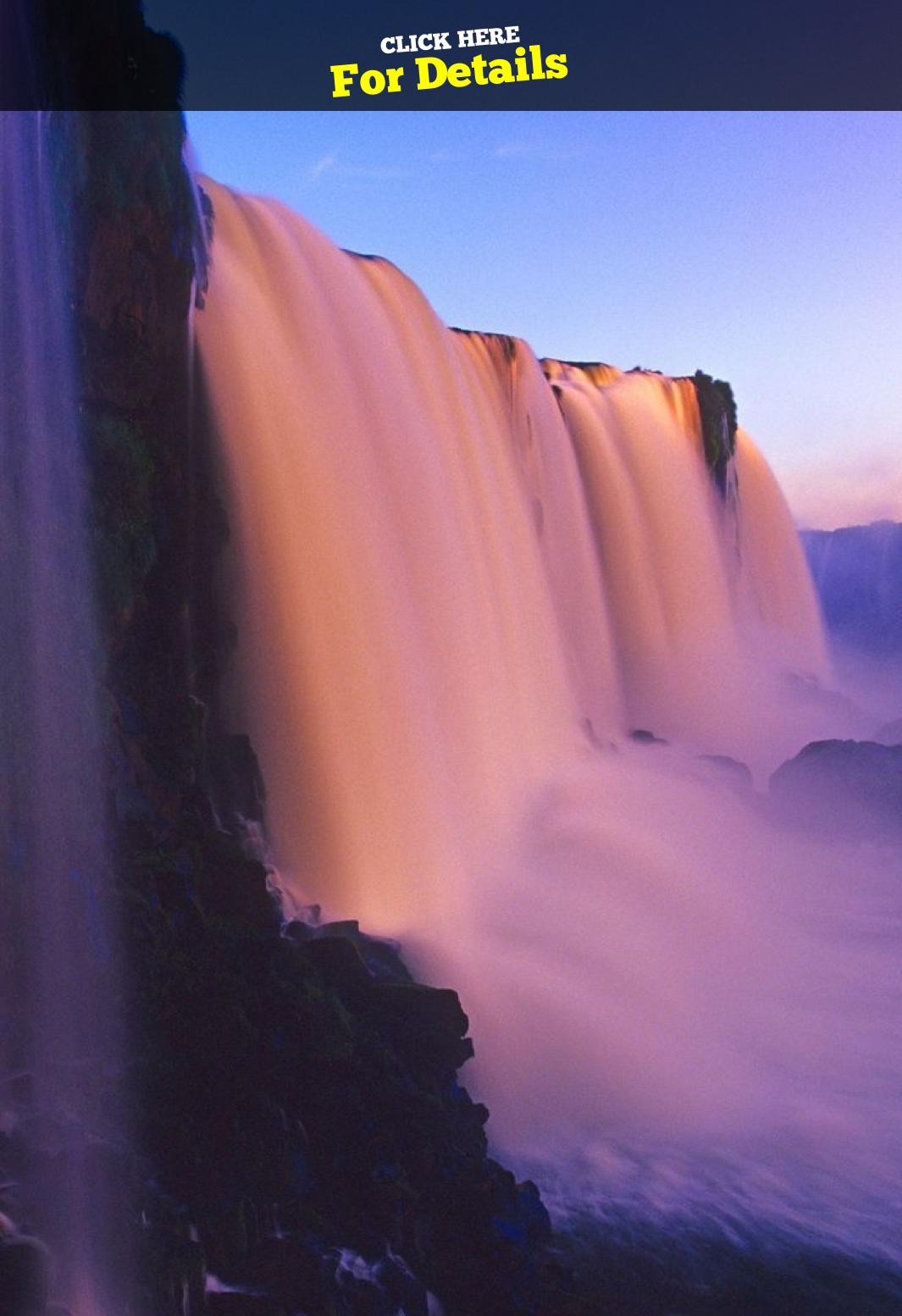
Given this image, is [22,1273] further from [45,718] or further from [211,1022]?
[45,718]

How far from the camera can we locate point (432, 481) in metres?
7.74

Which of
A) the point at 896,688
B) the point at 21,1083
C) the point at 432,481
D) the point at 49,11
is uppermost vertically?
the point at 49,11

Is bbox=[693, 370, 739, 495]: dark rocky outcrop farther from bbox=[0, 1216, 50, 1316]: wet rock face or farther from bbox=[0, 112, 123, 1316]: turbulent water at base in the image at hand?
bbox=[0, 1216, 50, 1316]: wet rock face

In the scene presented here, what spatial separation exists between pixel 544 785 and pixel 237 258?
457 cm

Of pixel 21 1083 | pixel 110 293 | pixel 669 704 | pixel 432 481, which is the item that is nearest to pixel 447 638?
pixel 432 481

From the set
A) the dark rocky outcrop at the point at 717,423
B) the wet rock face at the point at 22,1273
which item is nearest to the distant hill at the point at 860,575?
the dark rocky outcrop at the point at 717,423

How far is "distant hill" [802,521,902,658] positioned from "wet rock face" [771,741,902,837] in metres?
17.7

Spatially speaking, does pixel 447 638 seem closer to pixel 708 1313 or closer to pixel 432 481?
pixel 432 481

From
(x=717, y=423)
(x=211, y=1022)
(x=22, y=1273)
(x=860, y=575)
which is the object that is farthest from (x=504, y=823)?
(x=860, y=575)

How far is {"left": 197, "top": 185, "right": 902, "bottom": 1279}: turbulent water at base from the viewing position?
540 centimetres

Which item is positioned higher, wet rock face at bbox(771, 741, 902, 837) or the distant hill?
wet rock face at bbox(771, 741, 902, 837)

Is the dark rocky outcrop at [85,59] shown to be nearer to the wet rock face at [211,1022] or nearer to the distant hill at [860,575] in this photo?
the wet rock face at [211,1022]

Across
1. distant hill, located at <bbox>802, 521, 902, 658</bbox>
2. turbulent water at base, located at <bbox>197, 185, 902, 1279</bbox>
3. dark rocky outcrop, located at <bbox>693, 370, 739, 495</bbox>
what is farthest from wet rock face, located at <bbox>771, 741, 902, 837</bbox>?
distant hill, located at <bbox>802, 521, 902, 658</bbox>

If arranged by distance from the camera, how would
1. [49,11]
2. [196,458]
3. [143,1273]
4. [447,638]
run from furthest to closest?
[447,638] < [196,458] < [49,11] < [143,1273]
